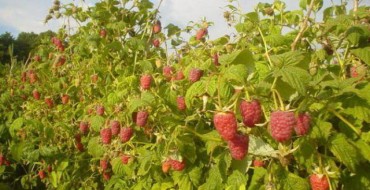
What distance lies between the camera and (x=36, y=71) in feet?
17.6

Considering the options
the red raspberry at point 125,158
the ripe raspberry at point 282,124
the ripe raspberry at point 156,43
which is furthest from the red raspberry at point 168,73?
the ripe raspberry at point 282,124

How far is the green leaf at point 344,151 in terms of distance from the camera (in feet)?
4.59

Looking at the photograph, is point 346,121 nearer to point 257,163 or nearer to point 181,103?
point 257,163

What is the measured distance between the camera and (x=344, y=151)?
55.6 inches

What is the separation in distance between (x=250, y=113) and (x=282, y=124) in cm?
11

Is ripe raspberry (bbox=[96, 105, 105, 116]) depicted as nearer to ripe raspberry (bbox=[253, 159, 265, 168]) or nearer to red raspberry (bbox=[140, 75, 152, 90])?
red raspberry (bbox=[140, 75, 152, 90])

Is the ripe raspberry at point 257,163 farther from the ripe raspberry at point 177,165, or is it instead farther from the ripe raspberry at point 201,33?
the ripe raspberry at point 201,33

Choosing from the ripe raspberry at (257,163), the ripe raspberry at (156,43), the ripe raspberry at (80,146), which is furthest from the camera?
the ripe raspberry at (80,146)

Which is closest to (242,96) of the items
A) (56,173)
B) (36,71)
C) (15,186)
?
(56,173)

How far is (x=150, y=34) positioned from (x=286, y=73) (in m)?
2.71

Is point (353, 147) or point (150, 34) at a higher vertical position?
point (150, 34)

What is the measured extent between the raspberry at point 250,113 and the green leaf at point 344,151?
363 mm

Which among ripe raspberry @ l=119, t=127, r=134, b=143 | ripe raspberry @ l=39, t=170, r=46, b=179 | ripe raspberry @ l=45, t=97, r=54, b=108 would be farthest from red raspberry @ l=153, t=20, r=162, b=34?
ripe raspberry @ l=39, t=170, r=46, b=179

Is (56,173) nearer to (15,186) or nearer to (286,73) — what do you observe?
(15,186)
